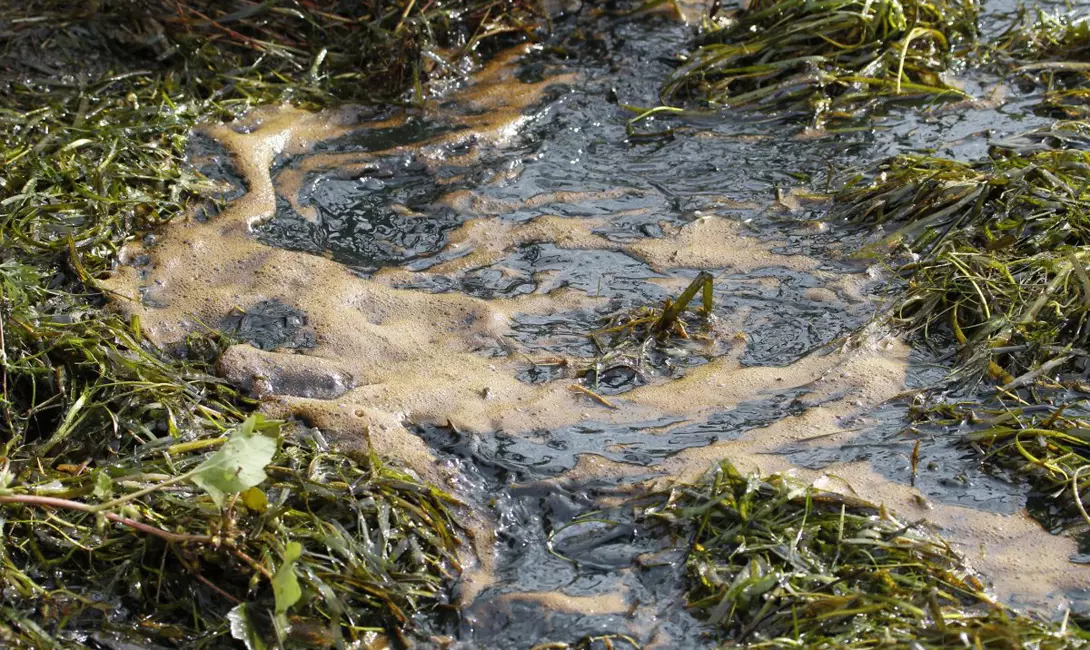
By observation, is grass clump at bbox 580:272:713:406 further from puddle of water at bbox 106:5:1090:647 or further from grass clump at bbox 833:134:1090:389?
grass clump at bbox 833:134:1090:389

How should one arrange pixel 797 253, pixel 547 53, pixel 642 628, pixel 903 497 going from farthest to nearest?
pixel 547 53 < pixel 797 253 < pixel 903 497 < pixel 642 628

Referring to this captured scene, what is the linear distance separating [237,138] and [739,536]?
2.64 metres

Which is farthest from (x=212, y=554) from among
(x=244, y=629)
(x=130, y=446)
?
(x=130, y=446)

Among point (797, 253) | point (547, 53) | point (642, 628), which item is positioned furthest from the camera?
point (547, 53)

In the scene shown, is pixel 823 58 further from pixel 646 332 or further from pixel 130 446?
pixel 130 446

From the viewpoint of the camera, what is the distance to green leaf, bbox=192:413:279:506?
2086mm

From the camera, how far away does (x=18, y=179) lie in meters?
3.59

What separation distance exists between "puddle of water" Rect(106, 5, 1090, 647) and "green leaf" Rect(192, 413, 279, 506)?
1.98ft

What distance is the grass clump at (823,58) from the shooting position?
431cm

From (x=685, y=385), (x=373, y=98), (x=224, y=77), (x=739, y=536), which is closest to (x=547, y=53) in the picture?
(x=373, y=98)

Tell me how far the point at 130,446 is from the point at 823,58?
3.14 m

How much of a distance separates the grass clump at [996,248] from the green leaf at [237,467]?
195cm

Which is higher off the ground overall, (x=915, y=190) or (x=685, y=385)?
(x=915, y=190)

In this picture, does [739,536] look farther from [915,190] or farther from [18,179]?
[18,179]
